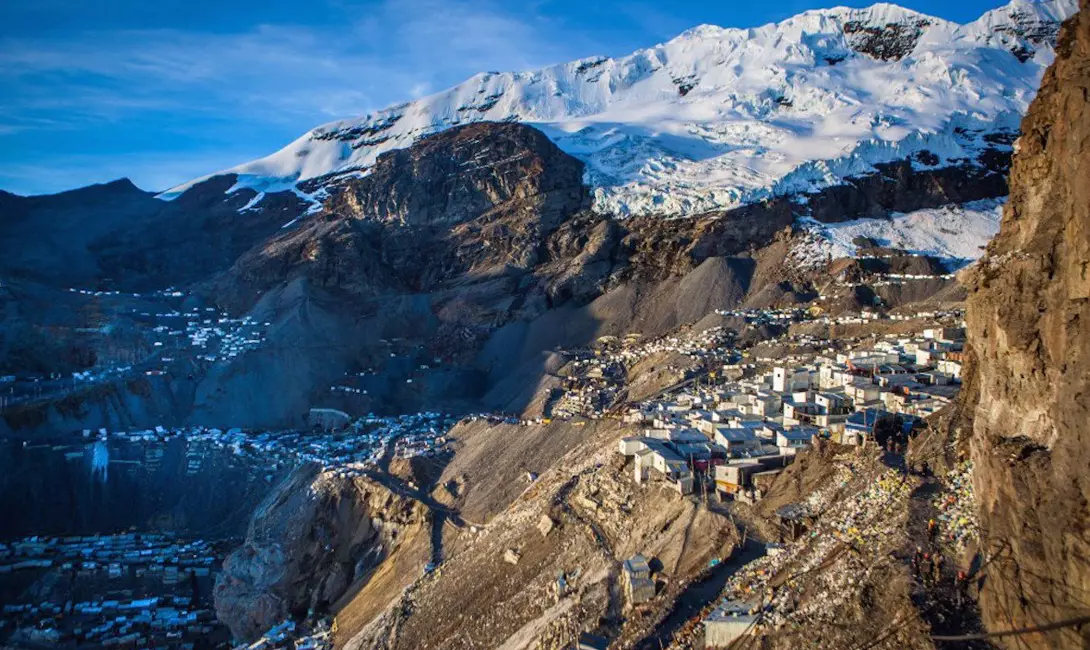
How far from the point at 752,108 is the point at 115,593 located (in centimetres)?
8025

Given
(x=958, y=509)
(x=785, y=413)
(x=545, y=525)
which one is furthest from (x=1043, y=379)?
A: (x=785, y=413)

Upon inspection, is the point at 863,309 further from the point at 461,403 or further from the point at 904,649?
the point at 904,649

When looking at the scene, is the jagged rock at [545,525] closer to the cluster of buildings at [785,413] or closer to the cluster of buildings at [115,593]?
the cluster of buildings at [785,413]

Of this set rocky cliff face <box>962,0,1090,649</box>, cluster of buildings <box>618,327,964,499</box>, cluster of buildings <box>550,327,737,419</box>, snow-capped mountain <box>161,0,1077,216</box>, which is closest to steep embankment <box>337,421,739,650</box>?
cluster of buildings <box>618,327,964,499</box>

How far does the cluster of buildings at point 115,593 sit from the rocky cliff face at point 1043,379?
31266 millimetres

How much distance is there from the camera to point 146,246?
8281cm

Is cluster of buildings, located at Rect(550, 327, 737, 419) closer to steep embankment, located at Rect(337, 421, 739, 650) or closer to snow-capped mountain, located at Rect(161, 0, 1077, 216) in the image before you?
steep embankment, located at Rect(337, 421, 739, 650)

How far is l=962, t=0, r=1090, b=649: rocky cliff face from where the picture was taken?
1030 cm

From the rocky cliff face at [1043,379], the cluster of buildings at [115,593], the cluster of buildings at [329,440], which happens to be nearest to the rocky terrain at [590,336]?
the rocky cliff face at [1043,379]

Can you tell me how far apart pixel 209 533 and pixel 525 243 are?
38.4m

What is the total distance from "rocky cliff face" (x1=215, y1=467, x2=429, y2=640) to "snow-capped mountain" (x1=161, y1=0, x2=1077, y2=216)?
140ft

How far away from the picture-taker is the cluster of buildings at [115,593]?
33906mm

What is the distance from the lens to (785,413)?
2975 centimetres

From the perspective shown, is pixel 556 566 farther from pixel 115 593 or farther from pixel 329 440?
pixel 329 440
